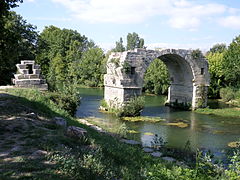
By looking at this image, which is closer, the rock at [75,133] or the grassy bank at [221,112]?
the rock at [75,133]

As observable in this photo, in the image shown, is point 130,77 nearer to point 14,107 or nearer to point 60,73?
point 14,107

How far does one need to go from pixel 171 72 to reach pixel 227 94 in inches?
287

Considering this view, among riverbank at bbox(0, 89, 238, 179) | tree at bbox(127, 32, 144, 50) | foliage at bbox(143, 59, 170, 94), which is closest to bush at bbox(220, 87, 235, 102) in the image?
foliage at bbox(143, 59, 170, 94)

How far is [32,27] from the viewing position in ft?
59.6

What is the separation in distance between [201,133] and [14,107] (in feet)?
26.0

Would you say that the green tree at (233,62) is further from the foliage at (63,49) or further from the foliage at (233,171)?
the foliage at (63,49)

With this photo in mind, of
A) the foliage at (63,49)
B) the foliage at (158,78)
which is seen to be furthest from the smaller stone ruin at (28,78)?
the foliage at (63,49)

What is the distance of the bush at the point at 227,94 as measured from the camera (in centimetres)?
2353

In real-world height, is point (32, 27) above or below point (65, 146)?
above

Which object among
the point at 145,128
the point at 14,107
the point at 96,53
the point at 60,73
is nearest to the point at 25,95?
the point at 14,107

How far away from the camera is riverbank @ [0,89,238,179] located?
11.4 feet

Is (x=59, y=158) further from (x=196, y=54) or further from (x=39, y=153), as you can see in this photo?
(x=196, y=54)

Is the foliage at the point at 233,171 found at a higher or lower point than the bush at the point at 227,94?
lower

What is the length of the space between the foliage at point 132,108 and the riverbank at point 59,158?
811cm
